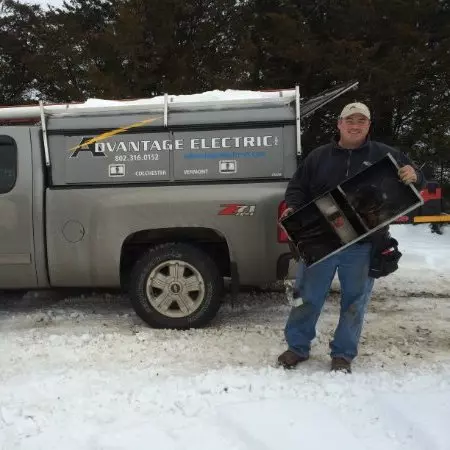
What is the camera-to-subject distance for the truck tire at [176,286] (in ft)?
14.6

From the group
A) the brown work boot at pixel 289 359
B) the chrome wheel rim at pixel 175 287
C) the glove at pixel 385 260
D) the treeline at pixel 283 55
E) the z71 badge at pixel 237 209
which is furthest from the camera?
the treeline at pixel 283 55

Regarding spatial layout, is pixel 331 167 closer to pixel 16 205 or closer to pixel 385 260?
pixel 385 260

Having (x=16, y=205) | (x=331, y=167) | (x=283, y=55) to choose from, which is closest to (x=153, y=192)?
(x=16, y=205)

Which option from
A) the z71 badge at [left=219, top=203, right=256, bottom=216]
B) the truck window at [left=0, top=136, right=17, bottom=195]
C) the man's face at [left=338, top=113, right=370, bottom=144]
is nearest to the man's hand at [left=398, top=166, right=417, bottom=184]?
the man's face at [left=338, top=113, right=370, bottom=144]

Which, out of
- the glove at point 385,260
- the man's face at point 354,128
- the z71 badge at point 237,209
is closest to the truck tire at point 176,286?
the z71 badge at point 237,209

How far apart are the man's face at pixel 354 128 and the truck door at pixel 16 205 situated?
263 cm

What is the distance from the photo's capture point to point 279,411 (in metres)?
2.99

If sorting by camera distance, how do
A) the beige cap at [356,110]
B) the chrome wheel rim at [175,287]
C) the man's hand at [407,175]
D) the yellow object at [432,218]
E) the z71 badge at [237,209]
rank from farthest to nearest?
the yellow object at [432,218] → the chrome wheel rim at [175,287] → the z71 badge at [237,209] → the beige cap at [356,110] → the man's hand at [407,175]

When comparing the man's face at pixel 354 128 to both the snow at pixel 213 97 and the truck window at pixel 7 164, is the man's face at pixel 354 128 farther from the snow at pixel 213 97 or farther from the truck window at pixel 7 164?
the truck window at pixel 7 164

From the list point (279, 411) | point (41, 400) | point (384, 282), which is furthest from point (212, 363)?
point (384, 282)

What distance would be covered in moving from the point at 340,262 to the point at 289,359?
2.50 ft

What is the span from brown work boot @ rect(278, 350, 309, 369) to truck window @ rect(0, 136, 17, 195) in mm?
2640

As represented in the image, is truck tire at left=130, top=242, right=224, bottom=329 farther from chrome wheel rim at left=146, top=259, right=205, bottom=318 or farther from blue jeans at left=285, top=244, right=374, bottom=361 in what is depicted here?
blue jeans at left=285, top=244, right=374, bottom=361

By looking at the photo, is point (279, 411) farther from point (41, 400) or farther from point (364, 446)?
point (41, 400)
